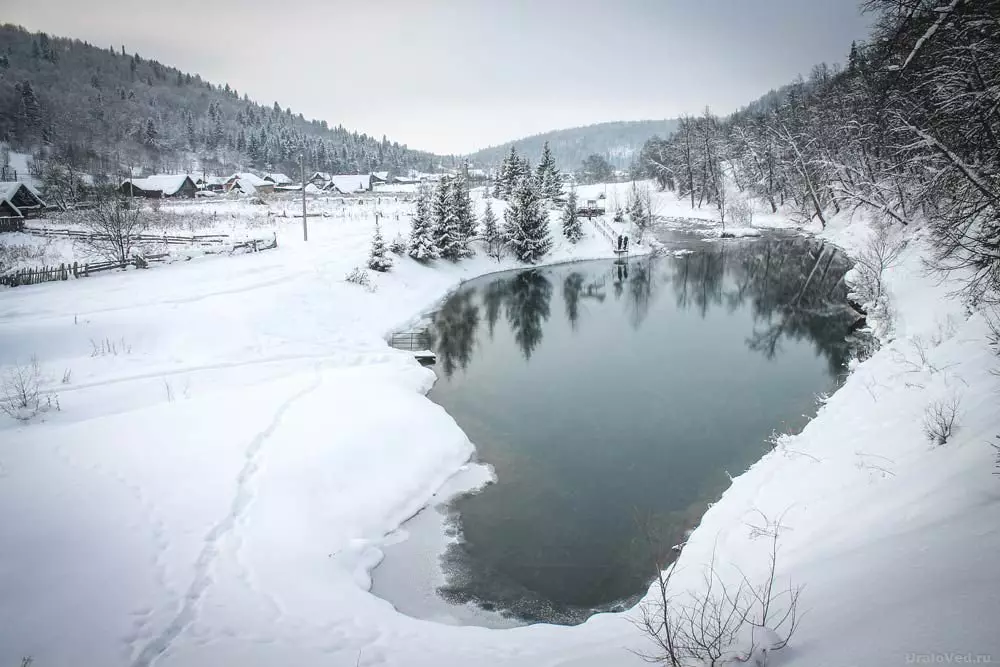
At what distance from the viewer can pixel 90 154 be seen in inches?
3595

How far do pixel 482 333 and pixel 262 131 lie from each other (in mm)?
137194

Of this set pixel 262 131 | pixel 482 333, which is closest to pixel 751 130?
pixel 482 333

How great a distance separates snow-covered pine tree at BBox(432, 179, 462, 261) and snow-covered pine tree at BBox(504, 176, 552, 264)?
17.2 feet

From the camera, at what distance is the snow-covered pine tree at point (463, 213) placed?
38219 mm

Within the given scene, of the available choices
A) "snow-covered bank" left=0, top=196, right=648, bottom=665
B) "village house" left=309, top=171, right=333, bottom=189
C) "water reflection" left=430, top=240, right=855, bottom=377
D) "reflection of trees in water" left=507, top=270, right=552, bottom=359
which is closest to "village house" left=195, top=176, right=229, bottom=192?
"village house" left=309, top=171, right=333, bottom=189

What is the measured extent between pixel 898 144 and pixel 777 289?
16116 mm

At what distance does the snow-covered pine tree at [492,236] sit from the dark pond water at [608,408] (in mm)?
7550

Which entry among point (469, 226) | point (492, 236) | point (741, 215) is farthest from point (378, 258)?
point (741, 215)

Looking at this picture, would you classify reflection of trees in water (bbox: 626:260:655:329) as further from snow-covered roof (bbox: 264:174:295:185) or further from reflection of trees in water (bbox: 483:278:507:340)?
snow-covered roof (bbox: 264:174:295:185)

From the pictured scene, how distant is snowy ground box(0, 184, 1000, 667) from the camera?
5.19 metres

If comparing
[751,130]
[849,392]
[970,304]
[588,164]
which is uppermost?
[588,164]

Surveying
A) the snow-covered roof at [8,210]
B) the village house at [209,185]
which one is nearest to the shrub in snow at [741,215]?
the snow-covered roof at [8,210]

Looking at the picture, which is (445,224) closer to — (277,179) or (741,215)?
(741,215)

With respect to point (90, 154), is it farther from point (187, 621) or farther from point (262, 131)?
point (187, 621)
